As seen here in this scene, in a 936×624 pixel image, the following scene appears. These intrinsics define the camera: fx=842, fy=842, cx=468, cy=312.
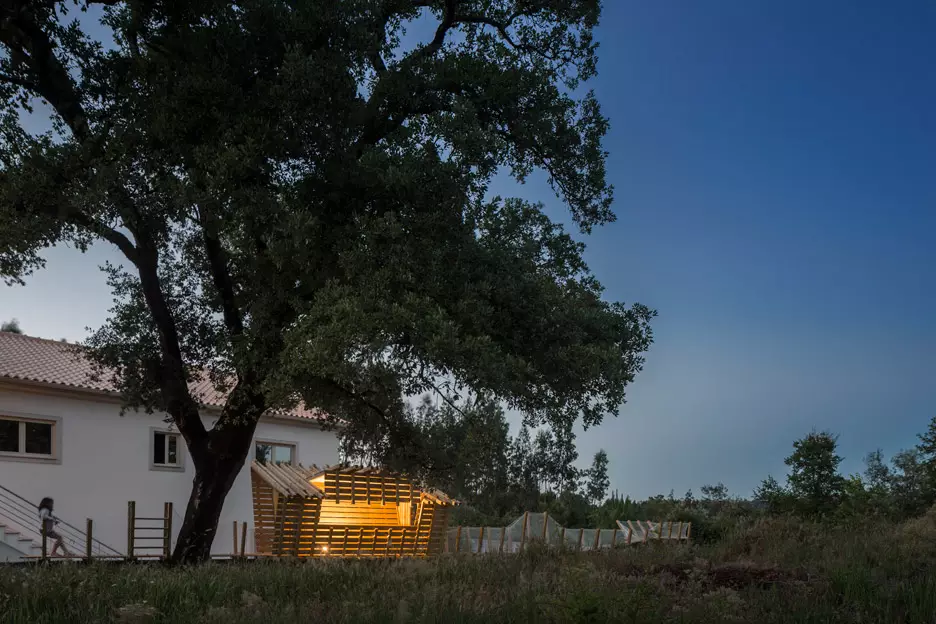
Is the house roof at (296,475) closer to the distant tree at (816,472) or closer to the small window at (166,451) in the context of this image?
the small window at (166,451)

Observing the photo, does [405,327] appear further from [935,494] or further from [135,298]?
[935,494]

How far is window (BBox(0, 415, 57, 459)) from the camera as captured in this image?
25.4 m

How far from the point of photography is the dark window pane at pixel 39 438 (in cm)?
2596

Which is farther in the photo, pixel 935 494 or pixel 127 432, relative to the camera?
pixel 127 432

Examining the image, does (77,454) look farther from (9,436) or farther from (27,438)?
(9,436)

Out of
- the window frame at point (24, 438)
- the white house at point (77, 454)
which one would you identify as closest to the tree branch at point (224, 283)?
the white house at point (77, 454)

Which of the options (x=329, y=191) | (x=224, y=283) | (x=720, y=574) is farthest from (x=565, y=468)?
(x=720, y=574)

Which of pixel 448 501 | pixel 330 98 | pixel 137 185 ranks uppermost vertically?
pixel 330 98

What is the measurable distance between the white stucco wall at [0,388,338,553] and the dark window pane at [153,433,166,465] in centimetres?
43

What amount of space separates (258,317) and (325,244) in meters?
2.09

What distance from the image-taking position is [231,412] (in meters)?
18.1

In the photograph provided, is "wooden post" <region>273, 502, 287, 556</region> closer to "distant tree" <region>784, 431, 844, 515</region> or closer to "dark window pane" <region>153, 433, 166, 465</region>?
"dark window pane" <region>153, 433, 166, 465</region>

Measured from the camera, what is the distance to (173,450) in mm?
30141

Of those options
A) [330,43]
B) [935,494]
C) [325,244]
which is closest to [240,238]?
[325,244]
